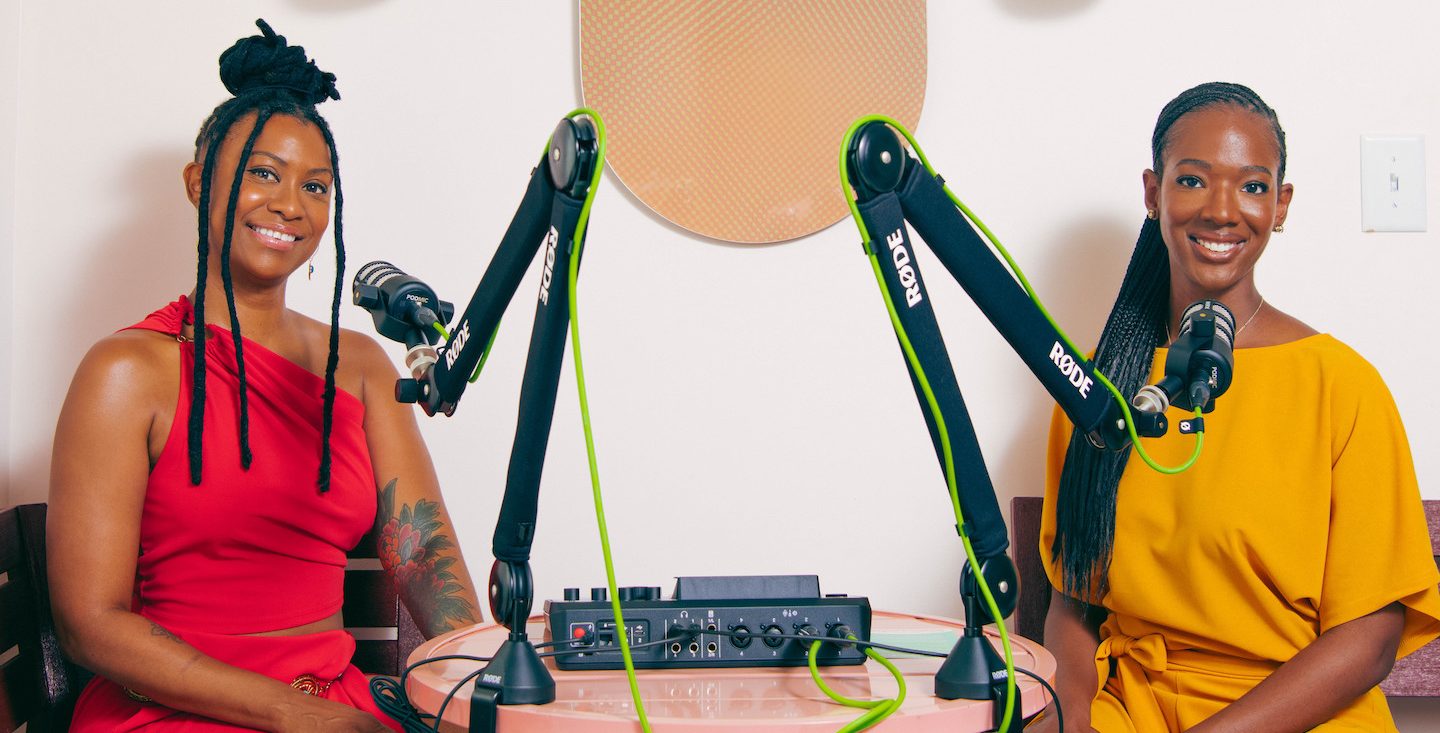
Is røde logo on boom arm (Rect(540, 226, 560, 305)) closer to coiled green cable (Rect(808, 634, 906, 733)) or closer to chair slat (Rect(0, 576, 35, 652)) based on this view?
coiled green cable (Rect(808, 634, 906, 733))

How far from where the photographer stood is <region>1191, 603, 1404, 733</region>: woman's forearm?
135 cm

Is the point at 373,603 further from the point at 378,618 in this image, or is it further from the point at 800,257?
the point at 800,257

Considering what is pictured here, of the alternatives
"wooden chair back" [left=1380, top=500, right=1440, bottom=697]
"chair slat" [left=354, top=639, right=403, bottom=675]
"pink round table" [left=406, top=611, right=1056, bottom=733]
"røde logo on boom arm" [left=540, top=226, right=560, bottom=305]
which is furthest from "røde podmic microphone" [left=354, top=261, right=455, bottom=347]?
"wooden chair back" [left=1380, top=500, right=1440, bottom=697]

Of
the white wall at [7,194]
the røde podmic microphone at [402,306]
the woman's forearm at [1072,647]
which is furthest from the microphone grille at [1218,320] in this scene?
the white wall at [7,194]

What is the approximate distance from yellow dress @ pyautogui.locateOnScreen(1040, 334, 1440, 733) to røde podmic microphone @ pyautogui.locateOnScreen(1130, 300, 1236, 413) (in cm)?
38

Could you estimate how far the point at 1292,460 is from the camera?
4.78 ft

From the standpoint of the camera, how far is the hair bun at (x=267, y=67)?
1.59 m

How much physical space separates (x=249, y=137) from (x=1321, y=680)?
1410mm

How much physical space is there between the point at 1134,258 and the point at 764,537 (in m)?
0.69

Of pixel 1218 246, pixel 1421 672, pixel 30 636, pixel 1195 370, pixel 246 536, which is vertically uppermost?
pixel 1218 246

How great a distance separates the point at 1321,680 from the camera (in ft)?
4.47

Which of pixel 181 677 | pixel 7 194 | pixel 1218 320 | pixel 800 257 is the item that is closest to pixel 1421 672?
pixel 1218 320

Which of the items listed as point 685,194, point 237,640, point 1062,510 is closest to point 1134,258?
point 1062,510

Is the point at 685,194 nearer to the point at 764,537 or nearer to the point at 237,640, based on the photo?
the point at 764,537
